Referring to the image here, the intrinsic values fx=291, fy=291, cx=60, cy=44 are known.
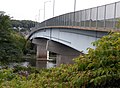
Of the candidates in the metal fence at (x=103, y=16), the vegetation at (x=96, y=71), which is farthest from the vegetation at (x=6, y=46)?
the vegetation at (x=96, y=71)

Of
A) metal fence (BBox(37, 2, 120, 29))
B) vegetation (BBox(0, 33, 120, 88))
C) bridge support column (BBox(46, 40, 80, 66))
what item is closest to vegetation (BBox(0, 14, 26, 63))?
bridge support column (BBox(46, 40, 80, 66))

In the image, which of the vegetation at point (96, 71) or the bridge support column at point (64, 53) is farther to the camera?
the bridge support column at point (64, 53)

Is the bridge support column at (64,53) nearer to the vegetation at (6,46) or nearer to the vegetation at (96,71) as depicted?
the vegetation at (6,46)

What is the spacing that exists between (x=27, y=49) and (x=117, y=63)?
74.2 metres

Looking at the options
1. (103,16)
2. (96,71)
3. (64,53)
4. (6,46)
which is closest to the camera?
(96,71)

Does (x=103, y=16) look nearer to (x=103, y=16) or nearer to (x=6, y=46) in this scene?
(x=103, y=16)

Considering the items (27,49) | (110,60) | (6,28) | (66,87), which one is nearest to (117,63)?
(110,60)

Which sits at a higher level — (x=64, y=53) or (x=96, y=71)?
(x=96, y=71)

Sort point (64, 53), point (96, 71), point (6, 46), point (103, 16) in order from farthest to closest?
point (64, 53)
point (6, 46)
point (103, 16)
point (96, 71)

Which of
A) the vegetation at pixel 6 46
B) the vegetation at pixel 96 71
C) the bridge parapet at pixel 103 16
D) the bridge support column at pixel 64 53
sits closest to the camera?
the vegetation at pixel 96 71

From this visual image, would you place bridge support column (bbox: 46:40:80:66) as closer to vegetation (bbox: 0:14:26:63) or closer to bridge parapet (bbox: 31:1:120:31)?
vegetation (bbox: 0:14:26:63)

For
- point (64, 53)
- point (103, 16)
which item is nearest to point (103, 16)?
point (103, 16)

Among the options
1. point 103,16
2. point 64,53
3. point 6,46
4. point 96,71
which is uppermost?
point 103,16

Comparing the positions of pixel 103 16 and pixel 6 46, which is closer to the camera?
pixel 103 16
